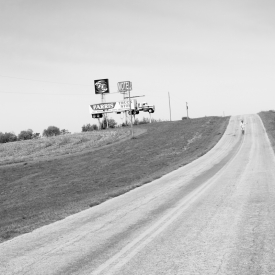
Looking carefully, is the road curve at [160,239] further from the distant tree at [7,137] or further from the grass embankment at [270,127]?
the distant tree at [7,137]

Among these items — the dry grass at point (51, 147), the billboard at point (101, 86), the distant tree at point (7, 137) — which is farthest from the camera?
the distant tree at point (7, 137)

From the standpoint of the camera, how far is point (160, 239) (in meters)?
7.90

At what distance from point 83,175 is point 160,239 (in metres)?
26.0

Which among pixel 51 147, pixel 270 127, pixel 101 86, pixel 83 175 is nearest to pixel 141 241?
pixel 83 175

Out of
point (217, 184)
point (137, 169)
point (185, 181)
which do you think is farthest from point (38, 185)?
point (217, 184)

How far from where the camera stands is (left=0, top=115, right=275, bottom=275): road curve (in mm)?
6281

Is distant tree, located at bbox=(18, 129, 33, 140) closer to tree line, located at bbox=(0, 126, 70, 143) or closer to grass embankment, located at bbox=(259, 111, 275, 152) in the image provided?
tree line, located at bbox=(0, 126, 70, 143)

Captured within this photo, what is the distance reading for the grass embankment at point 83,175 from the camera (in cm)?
1867

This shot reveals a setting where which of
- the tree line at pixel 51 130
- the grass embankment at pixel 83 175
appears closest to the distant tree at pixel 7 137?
the tree line at pixel 51 130

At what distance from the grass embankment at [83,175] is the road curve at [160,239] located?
1.69 meters

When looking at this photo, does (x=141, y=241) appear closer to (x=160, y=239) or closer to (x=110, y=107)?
(x=160, y=239)

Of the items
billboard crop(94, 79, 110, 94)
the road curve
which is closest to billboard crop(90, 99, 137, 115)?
billboard crop(94, 79, 110, 94)

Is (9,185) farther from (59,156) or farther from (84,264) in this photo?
(84,264)

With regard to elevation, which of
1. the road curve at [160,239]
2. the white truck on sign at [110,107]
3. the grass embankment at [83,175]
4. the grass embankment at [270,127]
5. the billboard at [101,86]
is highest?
the billboard at [101,86]
